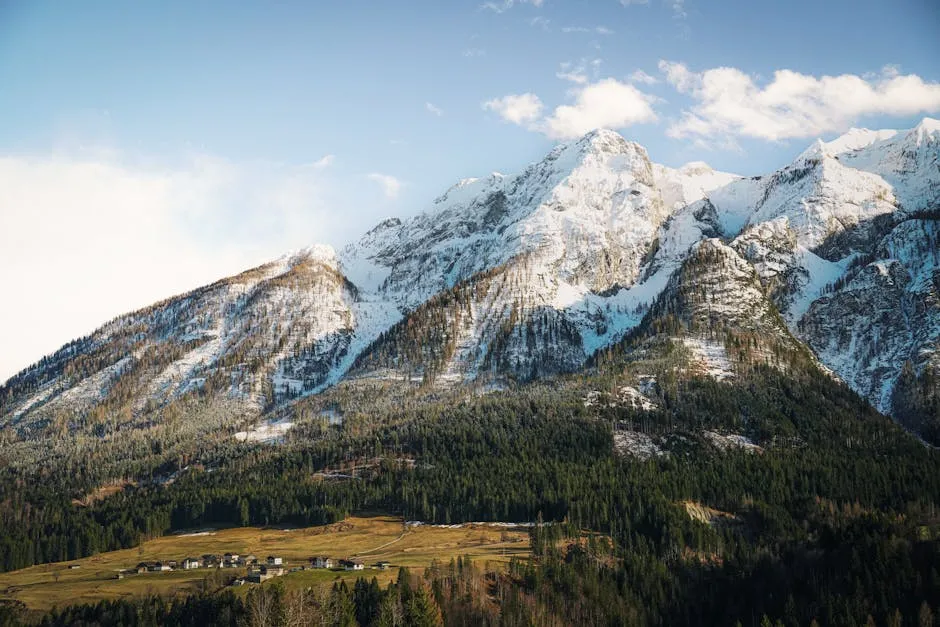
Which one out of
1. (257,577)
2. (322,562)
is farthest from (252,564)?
(322,562)

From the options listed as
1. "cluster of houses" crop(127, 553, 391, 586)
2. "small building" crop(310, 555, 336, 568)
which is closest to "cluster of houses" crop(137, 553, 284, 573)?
"cluster of houses" crop(127, 553, 391, 586)

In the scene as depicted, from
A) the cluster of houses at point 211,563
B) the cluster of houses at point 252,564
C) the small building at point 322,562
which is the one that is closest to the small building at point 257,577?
the cluster of houses at point 252,564

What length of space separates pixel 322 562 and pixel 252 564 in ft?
53.9

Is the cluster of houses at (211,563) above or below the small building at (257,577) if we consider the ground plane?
above

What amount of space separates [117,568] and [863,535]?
6784 inches

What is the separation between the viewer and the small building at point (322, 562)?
183 meters

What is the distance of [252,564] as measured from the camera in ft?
611

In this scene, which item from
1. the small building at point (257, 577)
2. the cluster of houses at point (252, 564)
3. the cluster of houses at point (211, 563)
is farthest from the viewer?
the cluster of houses at point (211, 563)

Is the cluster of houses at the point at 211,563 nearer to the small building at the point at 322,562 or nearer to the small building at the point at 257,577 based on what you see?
the small building at the point at 322,562

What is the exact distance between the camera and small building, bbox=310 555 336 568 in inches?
7210

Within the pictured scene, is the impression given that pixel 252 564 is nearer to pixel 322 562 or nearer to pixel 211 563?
pixel 211 563

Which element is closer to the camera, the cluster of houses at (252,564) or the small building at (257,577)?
the small building at (257,577)

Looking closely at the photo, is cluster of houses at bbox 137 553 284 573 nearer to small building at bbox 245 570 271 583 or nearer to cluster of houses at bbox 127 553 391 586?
cluster of houses at bbox 127 553 391 586

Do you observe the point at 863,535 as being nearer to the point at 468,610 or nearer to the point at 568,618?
the point at 568,618
